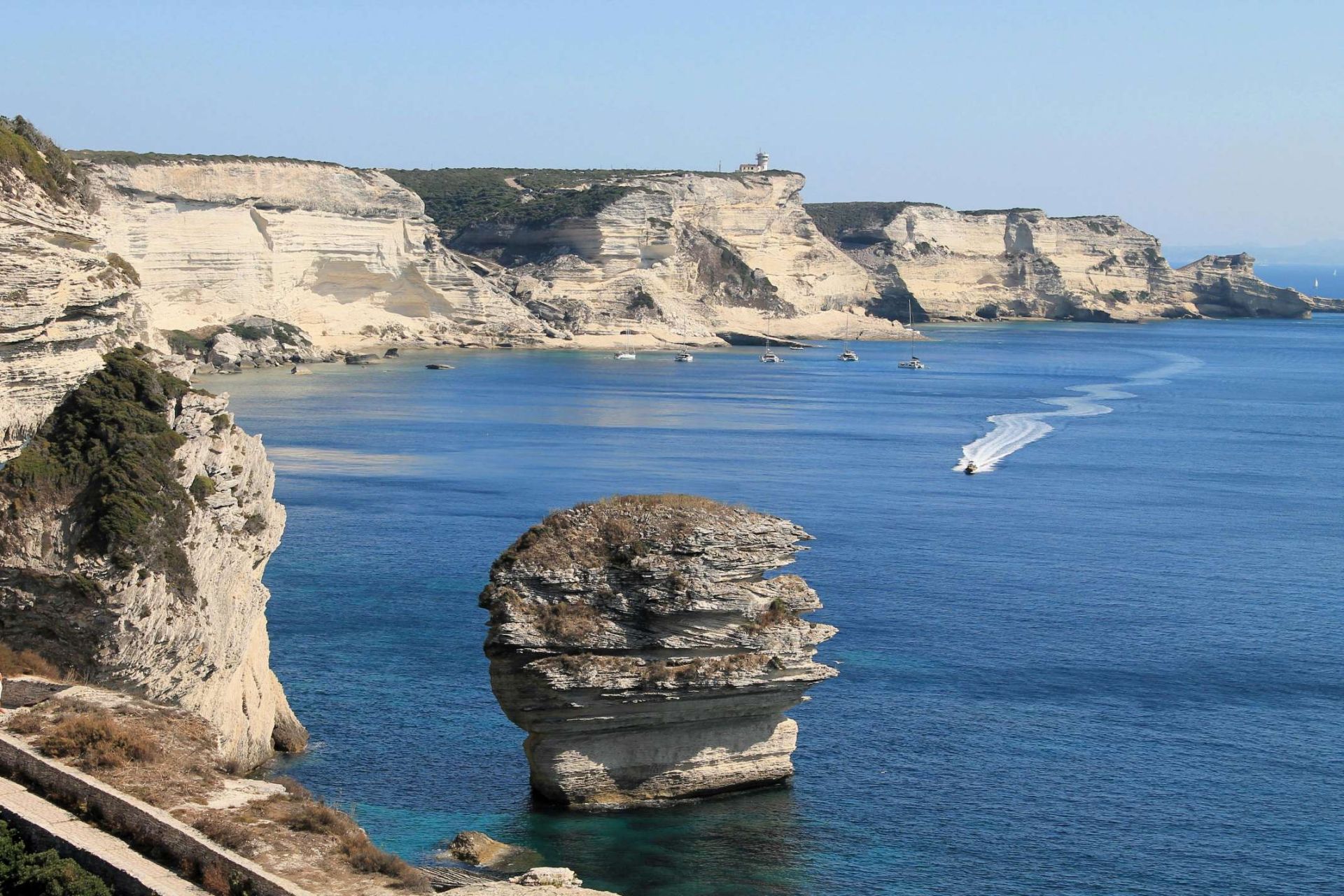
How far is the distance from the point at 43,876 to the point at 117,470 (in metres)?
10.1

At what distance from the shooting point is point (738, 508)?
29.2 m

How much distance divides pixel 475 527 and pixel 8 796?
1324 inches

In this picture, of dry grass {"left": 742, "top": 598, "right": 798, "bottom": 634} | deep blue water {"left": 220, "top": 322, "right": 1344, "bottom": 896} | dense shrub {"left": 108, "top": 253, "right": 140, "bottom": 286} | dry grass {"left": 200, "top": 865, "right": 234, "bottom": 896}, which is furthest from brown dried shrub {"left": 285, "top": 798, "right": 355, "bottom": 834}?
dense shrub {"left": 108, "top": 253, "right": 140, "bottom": 286}

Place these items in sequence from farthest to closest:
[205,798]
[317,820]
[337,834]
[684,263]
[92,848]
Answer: [684,263] → [205,798] → [317,820] → [337,834] → [92,848]

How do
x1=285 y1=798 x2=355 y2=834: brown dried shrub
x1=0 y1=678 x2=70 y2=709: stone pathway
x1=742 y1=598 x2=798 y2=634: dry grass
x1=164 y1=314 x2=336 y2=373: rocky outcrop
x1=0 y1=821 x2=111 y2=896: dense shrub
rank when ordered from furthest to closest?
x1=164 y1=314 x2=336 y2=373: rocky outcrop, x1=742 y1=598 x2=798 y2=634: dry grass, x1=0 y1=678 x2=70 y2=709: stone pathway, x1=285 y1=798 x2=355 y2=834: brown dried shrub, x1=0 y1=821 x2=111 y2=896: dense shrub

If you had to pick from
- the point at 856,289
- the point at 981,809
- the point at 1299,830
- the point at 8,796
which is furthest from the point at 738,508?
the point at 856,289

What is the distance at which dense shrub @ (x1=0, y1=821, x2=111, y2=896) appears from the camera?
17.5 meters

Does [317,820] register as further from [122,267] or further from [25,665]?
[122,267]

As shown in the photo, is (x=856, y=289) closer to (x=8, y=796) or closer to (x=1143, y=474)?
(x=1143, y=474)

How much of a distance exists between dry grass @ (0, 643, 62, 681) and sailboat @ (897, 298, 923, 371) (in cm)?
11261

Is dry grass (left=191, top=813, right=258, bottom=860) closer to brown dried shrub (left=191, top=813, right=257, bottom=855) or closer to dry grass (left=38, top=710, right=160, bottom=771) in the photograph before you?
brown dried shrub (left=191, top=813, right=257, bottom=855)

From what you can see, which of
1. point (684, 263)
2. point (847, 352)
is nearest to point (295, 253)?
point (684, 263)

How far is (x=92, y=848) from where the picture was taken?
1814cm

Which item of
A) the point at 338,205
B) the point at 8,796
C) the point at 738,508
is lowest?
the point at 8,796
